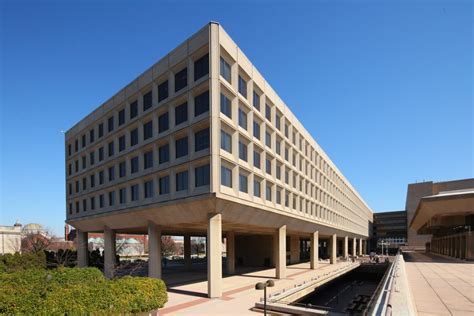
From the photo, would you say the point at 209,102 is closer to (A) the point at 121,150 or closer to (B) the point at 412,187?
(A) the point at 121,150

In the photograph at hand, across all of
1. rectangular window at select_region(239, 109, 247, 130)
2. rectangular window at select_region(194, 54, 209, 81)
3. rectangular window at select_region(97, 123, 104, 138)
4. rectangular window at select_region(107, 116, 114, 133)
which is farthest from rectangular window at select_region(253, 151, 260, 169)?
rectangular window at select_region(97, 123, 104, 138)

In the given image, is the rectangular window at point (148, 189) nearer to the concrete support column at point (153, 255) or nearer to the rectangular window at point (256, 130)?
the concrete support column at point (153, 255)

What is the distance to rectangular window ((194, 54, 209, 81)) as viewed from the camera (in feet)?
85.4

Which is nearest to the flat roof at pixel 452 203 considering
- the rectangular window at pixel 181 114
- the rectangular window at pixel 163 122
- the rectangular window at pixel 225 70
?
the rectangular window at pixel 225 70

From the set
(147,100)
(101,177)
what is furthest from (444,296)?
(101,177)

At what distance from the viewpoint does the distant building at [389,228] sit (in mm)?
134250

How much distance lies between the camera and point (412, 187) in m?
121

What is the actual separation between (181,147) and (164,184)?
4.11 m

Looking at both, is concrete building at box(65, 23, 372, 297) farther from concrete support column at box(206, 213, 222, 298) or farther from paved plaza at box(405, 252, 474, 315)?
paved plaza at box(405, 252, 474, 315)

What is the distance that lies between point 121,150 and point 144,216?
840 centimetres

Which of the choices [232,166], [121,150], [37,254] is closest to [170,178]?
[232,166]

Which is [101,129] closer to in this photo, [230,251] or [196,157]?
[196,157]

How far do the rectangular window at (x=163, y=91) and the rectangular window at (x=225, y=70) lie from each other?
628cm

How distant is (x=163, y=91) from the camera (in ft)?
101
